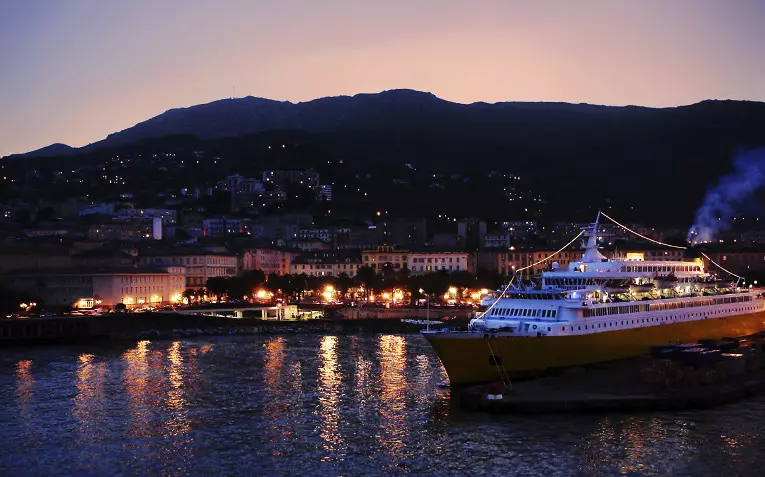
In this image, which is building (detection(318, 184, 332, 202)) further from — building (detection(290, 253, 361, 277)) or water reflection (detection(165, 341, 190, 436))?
water reflection (detection(165, 341, 190, 436))

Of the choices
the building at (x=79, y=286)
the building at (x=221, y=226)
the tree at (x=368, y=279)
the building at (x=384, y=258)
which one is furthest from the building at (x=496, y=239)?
the building at (x=79, y=286)

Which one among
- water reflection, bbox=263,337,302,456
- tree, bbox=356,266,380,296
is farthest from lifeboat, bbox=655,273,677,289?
tree, bbox=356,266,380,296

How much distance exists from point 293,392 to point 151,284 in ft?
175

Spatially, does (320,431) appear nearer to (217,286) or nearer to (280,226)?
(217,286)

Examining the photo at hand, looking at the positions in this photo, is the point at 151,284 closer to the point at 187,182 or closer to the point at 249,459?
the point at 249,459

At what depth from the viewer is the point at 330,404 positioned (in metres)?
33.1

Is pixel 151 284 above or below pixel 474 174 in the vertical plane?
below

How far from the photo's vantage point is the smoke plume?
129 meters

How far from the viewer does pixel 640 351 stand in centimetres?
3966

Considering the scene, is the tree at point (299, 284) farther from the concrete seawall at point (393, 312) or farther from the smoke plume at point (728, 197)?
the smoke plume at point (728, 197)

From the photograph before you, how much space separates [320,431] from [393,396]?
6.56 m

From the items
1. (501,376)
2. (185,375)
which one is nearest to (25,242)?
(185,375)

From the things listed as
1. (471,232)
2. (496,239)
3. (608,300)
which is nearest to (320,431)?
(608,300)

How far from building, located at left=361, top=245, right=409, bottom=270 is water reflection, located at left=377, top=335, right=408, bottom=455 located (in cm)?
5181
